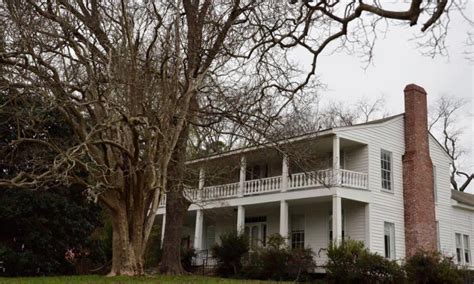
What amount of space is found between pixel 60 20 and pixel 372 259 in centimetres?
1280

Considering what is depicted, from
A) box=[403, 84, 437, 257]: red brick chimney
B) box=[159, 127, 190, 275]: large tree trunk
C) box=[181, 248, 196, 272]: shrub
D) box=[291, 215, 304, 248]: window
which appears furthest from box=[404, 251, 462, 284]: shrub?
box=[181, 248, 196, 272]: shrub

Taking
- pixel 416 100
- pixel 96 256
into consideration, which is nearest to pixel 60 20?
pixel 96 256

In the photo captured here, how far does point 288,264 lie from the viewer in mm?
20906

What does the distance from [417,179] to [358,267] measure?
8367 mm

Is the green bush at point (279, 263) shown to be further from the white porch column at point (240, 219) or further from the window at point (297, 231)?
the window at point (297, 231)

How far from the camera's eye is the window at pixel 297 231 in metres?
26.2

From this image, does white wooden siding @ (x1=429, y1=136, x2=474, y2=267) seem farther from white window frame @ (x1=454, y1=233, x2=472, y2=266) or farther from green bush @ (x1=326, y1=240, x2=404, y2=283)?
green bush @ (x1=326, y1=240, x2=404, y2=283)

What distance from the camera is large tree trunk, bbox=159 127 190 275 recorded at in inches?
690

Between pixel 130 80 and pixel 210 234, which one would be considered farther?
pixel 210 234

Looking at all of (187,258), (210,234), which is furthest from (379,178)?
(210,234)

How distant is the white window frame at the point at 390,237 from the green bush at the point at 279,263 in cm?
415

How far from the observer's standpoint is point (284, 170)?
24781 millimetres

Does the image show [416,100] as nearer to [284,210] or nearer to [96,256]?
[284,210]

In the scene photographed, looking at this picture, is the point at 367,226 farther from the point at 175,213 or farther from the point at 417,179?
the point at 175,213
